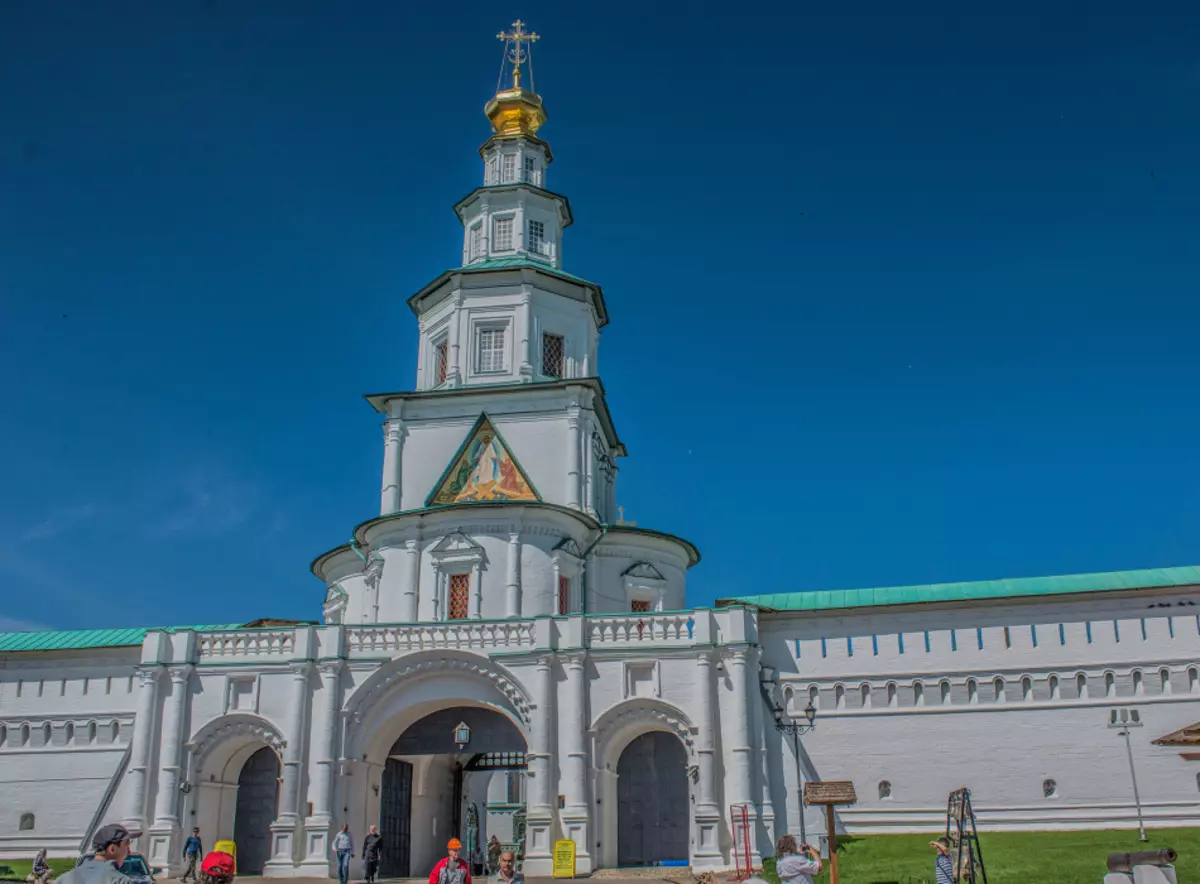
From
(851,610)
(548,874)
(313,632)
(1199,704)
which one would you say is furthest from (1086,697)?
(313,632)

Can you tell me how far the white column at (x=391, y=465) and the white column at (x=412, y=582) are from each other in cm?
224

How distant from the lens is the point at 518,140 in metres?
37.1

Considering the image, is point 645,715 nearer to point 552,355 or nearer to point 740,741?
point 740,741

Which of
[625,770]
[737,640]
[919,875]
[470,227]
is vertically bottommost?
[919,875]

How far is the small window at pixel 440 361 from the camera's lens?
3406cm

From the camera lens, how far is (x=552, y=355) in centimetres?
3416

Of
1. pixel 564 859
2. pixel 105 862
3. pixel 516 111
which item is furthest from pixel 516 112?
pixel 105 862

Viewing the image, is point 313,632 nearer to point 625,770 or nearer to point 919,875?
point 625,770

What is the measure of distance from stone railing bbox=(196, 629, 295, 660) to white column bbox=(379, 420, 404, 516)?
5.93 metres

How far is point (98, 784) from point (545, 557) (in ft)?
39.1

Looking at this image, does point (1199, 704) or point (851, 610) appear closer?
point (1199, 704)

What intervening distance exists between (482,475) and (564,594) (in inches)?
152

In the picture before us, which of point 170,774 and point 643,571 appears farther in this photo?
point 643,571

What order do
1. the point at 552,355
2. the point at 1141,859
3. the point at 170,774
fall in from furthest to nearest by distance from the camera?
the point at 552,355 → the point at 170,774 → the point at 1141,859
